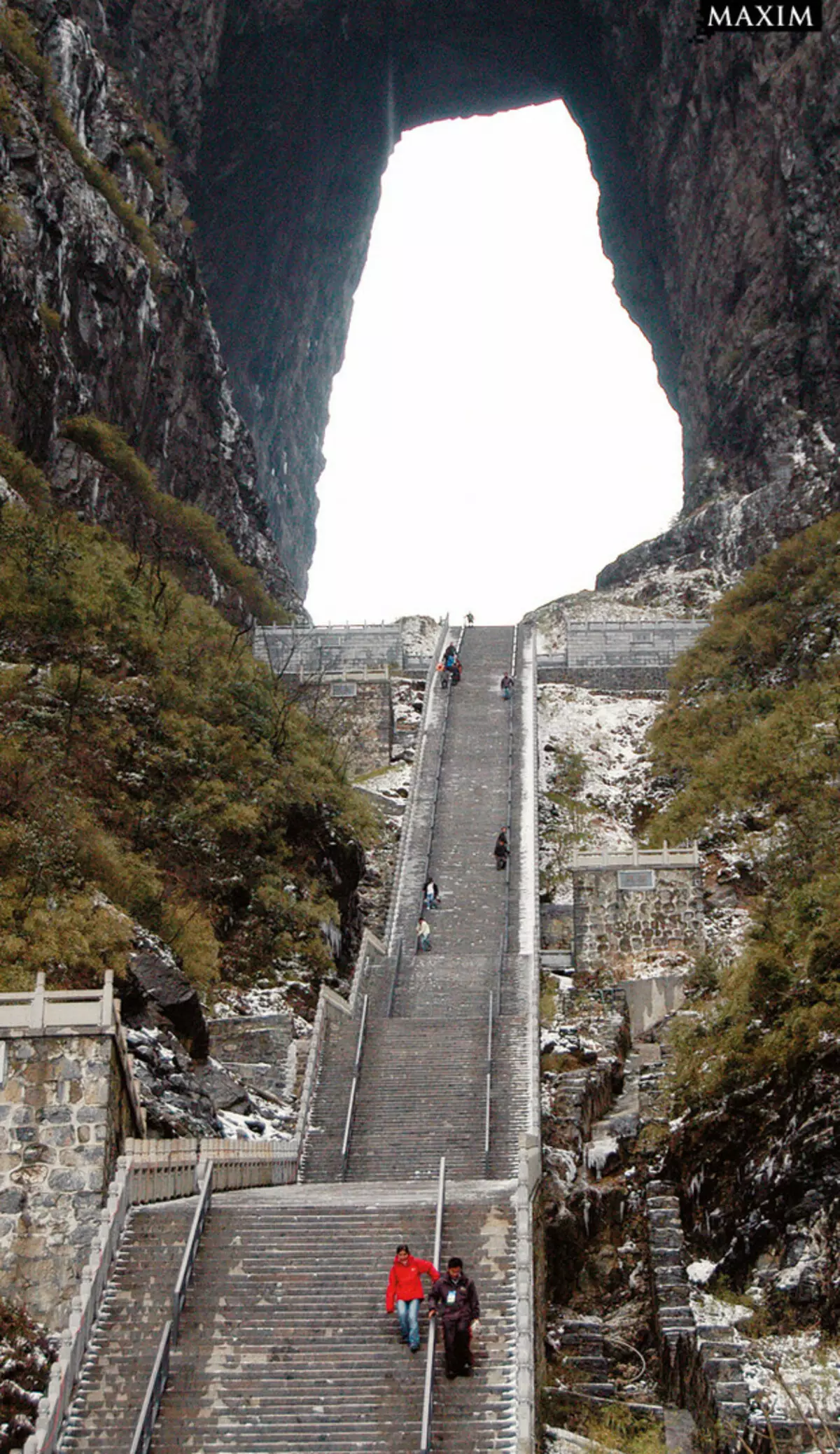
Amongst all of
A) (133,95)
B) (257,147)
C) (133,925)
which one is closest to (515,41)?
(257,147)

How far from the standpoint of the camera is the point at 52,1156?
1662 centimetres

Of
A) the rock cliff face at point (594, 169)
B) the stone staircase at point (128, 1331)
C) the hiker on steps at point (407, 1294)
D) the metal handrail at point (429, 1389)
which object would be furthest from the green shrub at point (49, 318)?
the hiker on steps at point (407, 1294)

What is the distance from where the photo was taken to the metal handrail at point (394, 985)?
30.1m

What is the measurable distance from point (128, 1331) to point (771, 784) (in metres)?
25.8

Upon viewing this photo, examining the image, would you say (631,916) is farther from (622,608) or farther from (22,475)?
(622,608)

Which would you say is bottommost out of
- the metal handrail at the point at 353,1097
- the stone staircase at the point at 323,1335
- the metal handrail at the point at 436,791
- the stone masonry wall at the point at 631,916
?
the stone staircase at the point at 323,1335

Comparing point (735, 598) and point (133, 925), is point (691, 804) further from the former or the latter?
point (133, 925)

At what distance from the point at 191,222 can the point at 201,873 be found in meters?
46.3

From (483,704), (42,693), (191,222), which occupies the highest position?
(191,222)

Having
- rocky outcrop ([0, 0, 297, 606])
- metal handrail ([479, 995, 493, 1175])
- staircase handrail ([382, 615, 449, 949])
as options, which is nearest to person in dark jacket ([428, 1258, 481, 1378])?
metal handrail ([479, 995, 493, 1175])

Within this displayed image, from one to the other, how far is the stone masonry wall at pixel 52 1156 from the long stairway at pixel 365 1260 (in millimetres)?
1034

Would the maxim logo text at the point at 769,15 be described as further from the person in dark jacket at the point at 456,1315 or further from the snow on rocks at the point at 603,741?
the person in dark jacket at the point at 456,1315

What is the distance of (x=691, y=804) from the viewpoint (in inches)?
1583

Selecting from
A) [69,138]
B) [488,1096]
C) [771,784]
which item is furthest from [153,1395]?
[69,138]
